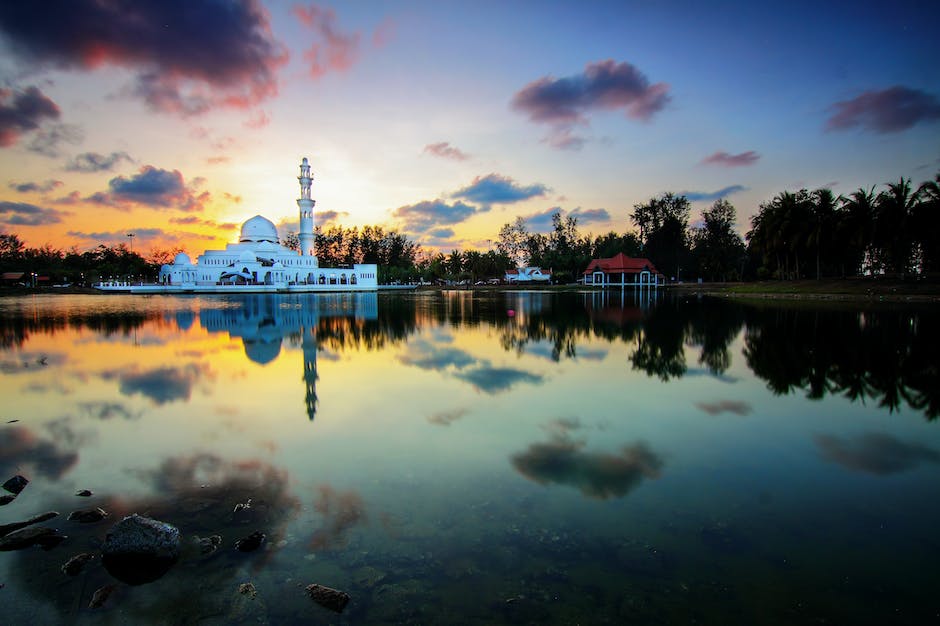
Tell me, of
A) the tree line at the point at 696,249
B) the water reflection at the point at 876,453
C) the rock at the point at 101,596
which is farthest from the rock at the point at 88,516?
the tree line at the point at 696,249

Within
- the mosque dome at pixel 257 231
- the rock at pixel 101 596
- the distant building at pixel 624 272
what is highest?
the mosque dome at pixel 257 231

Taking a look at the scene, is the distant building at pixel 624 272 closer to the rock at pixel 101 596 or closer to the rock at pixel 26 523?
the rock at pixel 26 523

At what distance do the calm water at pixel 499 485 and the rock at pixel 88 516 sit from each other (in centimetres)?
10

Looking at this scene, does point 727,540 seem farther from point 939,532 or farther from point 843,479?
point 843,479

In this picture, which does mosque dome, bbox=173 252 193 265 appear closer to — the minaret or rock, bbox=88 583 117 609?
the minaret

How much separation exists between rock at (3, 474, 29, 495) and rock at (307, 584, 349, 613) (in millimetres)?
4679

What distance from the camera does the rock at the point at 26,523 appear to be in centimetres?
495

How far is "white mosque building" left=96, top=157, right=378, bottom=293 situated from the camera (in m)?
73.9

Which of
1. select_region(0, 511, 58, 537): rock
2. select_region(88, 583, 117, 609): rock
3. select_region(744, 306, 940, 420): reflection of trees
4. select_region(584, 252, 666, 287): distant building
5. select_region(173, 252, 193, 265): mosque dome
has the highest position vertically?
select_region(173, 252, 193, 265): mosque dome

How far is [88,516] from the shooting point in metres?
5.19

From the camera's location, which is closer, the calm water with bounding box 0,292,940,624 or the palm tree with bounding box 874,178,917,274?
the calm water with bounding box 0,292,940,624

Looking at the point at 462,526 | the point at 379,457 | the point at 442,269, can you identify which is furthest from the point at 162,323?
the point at 442,269

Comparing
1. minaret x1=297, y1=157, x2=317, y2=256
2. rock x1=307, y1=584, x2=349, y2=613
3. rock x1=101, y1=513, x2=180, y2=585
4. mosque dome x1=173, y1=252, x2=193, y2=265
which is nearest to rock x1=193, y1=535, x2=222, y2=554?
rock x1=101, y1=513, x2=180, y2=585

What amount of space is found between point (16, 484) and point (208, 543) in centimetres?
342
